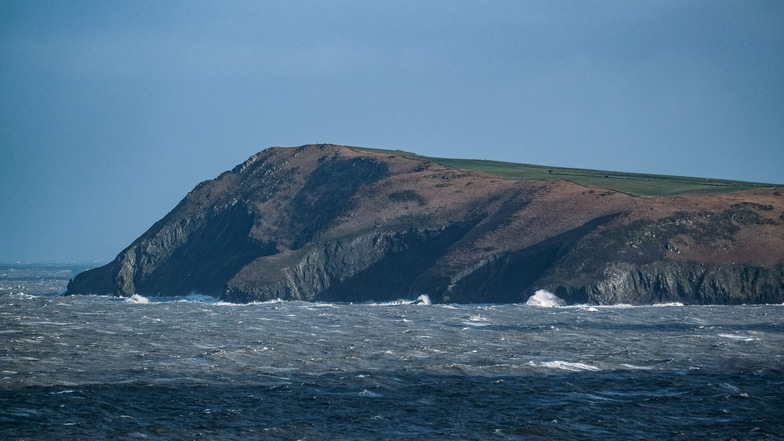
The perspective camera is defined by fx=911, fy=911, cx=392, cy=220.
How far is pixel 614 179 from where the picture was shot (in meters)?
146

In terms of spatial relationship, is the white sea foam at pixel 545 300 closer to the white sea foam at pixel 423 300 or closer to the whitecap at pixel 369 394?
the white sea foam at pixel 423 300

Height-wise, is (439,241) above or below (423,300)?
above

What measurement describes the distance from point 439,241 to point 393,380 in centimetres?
8392

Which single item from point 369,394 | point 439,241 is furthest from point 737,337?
point 439,241

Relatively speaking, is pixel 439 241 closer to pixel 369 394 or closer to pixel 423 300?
pixel 423 300

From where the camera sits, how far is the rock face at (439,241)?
342 feet

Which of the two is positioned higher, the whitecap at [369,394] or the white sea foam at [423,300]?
the whitecap at [369,394]

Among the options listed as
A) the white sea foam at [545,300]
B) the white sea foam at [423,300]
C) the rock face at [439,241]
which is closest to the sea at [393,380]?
the white sea foam at [545,300]

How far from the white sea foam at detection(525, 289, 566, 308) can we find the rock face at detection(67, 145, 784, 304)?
1140 millimetres

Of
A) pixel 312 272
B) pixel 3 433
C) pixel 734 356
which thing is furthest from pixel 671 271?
pixel 3 433

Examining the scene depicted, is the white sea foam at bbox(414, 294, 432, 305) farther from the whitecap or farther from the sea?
the whitecap

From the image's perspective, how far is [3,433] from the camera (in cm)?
2970

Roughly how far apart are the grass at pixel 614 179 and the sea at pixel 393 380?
213 feet

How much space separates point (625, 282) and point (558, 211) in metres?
20.5
